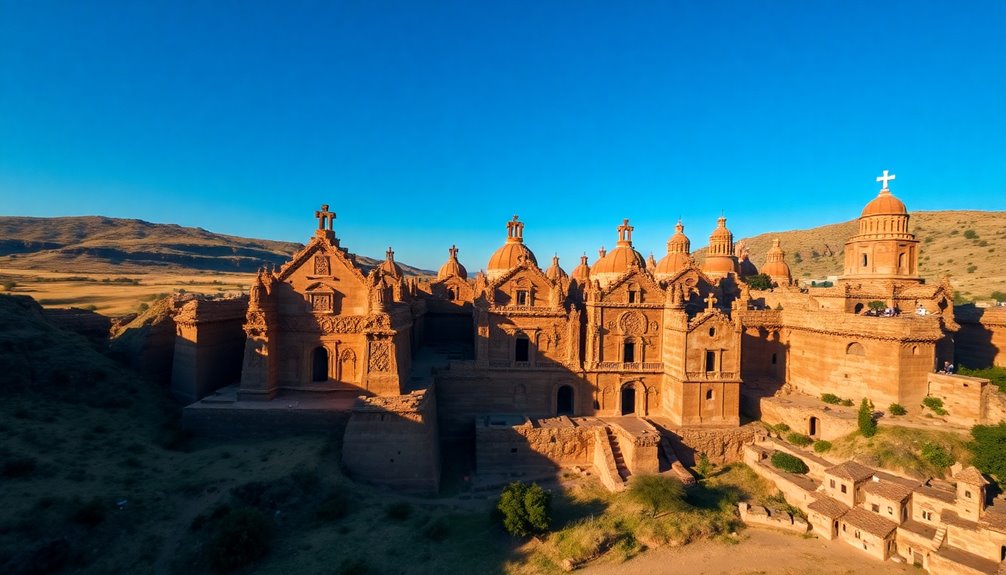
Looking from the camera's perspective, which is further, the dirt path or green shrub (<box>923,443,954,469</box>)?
green shrub (<box>923,443,954,469</box>)

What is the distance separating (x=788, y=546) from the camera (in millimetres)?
20875

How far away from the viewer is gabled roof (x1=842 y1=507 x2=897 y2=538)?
65.8ft

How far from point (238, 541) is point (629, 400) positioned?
23.2 m

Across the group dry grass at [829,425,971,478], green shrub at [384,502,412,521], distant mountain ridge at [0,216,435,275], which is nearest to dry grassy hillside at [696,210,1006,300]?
dry grass at [829,425,971,478]

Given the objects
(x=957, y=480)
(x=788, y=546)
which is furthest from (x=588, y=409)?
(x=957, y=480)

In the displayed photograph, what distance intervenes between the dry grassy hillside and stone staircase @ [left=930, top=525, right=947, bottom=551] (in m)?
54.8

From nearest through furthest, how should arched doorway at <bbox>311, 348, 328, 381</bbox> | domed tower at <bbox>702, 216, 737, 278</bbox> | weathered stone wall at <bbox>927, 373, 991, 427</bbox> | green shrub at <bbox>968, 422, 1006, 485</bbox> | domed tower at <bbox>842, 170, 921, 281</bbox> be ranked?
1. green shrub at <bbox>968, 422, 1006, 485</bbox>
2. weathered stone wall at <bbox>927, 373, 991, 427</bbox>
3. arched doorway at <bbox>311, 348, 328, 381</bbox>
4. domed tower at <bbox>842, 170, 921, 281</bbox>
5. domed tower at <bbox>702, 216, 737, 278</bbox>

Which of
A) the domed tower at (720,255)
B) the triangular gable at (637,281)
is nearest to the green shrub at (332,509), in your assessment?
the triangular gable at (637,281)

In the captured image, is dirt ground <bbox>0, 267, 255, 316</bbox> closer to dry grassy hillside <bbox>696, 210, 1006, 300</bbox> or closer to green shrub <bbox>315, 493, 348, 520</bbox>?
green shrub <bbox>315, 493, 348, 520</bbox>

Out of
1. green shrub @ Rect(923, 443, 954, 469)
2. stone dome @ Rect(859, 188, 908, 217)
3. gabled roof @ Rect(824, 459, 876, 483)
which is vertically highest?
stone dome @ Rect(859, 188, 908, 217)

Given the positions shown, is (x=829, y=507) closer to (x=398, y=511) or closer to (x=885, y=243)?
(x=398, y=511)

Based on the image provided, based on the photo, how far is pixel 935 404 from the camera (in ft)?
86.1

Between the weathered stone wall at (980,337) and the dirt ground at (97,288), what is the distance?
244 feet

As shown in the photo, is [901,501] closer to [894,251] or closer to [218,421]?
[894,251]
